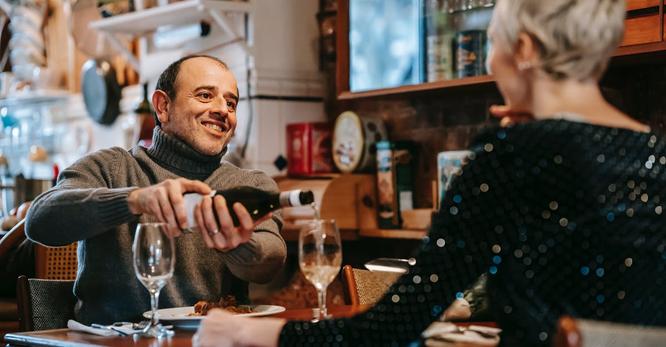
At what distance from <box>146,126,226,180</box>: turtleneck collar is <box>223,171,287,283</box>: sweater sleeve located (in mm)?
265

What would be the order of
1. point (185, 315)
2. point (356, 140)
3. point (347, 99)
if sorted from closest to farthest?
point (185, 315) < point (347, 99) < point (356, 140)

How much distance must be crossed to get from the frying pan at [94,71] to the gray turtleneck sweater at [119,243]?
290 cm

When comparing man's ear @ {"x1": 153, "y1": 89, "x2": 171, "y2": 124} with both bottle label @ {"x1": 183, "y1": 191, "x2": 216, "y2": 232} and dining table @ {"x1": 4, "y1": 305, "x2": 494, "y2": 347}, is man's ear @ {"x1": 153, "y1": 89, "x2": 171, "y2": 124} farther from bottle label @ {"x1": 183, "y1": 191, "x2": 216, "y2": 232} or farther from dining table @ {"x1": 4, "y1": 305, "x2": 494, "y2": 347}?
dining table @ {"x1": 4, "y1": 305, "x2": 494, "y2": 347}

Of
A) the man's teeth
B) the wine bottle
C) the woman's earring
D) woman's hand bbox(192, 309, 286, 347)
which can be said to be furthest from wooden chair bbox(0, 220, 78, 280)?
the woman's earring

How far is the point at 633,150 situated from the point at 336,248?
2.29ft

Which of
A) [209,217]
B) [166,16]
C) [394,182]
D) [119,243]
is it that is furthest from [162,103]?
[166,16]

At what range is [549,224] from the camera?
1.45 meters

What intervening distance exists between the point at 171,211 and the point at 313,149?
2.07 meters

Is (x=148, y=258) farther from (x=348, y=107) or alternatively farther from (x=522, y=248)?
(x=348, y=107)

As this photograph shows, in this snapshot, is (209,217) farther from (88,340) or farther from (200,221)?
(88,340)

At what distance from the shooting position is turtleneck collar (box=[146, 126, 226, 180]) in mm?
2746

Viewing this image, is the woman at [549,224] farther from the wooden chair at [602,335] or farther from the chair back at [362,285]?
the chair back at [362,285]

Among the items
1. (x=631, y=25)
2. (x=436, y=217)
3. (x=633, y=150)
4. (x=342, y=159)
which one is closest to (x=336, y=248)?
(x=436, y=217)

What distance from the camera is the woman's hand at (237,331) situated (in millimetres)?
1554
